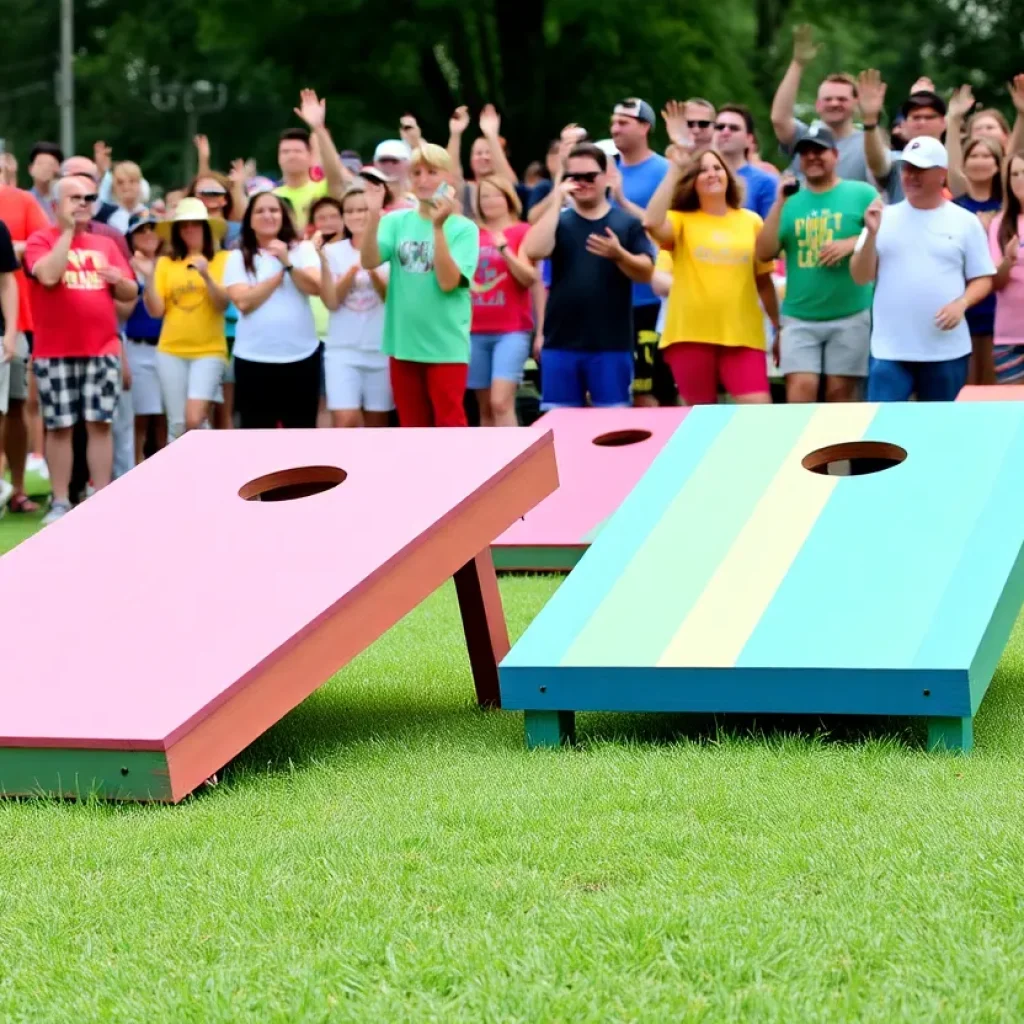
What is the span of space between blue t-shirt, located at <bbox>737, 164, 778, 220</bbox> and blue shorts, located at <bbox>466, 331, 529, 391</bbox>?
1.77m

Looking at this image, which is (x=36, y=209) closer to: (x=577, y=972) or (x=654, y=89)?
(x=577, y=972)

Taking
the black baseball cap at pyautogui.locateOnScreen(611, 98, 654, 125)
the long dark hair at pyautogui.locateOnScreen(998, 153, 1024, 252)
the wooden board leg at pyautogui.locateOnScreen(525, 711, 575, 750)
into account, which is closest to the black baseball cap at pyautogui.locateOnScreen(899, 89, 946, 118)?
the long dark hair at pyautogui.locateOnScreen(998, 153, 1024, 252)

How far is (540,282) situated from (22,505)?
4.30 metres

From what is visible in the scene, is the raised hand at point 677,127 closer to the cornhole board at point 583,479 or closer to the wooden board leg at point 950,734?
the cornhole board at point 583,479

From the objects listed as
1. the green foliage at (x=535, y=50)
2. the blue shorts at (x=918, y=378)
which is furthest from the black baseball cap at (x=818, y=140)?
the green foliage at (x=535, y=50)

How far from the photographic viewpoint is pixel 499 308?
38.4 feet

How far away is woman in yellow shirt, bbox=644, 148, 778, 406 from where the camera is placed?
1034 cm

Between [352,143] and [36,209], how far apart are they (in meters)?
20.9

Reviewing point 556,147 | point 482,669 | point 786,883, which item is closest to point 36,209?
point 556,147

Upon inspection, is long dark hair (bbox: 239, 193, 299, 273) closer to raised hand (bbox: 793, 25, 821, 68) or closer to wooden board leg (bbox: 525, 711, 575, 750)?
raised hand (bbox: 793, 25, 821, 68)

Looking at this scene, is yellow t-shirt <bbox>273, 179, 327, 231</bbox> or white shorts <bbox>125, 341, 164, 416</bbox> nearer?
white shorts <bbox>125, 341, 164, 416</bbox>

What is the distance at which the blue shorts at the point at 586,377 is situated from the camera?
35.4 ft

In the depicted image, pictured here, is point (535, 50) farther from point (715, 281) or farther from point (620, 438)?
point (620, 438)

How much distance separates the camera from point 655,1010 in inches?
122
